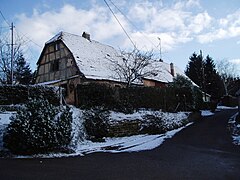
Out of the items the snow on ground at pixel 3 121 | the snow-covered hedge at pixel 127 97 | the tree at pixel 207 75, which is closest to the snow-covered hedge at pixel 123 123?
the snow-covered hedge at pixel 127 97

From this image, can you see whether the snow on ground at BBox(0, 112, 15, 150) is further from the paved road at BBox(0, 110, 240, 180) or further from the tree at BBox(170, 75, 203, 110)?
the tree at BBox(170, 75, 203, 110)

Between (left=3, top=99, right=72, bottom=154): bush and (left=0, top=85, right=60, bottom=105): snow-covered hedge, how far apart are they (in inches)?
205

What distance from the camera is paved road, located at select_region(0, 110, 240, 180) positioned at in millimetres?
6047

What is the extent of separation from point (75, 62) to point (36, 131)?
13932 mm

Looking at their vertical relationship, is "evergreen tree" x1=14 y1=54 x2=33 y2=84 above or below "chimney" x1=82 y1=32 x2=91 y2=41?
below

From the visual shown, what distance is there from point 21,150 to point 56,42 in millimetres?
17903

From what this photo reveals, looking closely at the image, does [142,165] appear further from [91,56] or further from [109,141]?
[91,56]

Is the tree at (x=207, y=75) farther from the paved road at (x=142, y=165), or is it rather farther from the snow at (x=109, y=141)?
the paved road at (x=142, y=165)

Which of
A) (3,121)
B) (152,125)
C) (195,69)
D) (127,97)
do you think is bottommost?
(152,125)

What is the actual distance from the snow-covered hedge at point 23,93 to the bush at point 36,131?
205 inches

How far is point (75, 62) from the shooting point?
74.1 feet

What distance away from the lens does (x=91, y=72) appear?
22.4 m

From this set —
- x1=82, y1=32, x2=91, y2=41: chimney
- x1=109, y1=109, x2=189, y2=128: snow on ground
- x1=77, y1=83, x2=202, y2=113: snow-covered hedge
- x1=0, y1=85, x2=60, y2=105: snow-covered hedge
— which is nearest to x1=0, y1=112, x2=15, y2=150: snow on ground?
x1=0, y1=85, x2=60, y2=105: snow-covered hedge

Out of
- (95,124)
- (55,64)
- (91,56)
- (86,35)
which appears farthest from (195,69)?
(95,124)
